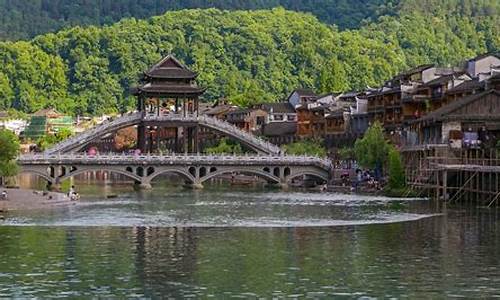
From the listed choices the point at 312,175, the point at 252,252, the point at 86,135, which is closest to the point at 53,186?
the point at 86,135

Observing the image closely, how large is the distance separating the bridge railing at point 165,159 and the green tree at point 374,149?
905cm

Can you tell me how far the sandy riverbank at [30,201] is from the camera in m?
79.4

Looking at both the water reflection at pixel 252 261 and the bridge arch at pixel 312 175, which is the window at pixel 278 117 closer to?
the bridge arch at pixel 312 175

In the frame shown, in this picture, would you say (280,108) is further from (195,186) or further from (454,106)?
(454,106)

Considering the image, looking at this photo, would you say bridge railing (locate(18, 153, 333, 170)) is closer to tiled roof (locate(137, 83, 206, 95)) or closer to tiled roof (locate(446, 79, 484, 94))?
tiled roof (locate(137, 83, 206, 95))

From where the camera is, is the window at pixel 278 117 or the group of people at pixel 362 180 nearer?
the group of people at pixel 362 180

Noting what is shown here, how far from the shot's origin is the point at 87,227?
6506cm

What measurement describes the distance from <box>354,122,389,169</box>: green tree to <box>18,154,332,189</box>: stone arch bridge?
357 inches

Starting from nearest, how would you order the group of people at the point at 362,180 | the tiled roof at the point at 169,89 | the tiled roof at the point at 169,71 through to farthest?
the group of people at the point at 362,180 < the tiled roof at the point at 169,89 < the tiled roof at the point at 169,71

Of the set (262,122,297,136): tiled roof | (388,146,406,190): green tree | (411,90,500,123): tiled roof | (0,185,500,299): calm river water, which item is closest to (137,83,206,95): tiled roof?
(262,122,297,136): tiled roof

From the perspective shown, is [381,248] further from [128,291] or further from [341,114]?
[341,114]

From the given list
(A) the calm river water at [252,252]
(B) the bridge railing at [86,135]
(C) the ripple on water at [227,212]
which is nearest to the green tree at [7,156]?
(C) the ripple on water at [227,212]

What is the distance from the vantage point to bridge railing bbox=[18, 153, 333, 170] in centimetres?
11006

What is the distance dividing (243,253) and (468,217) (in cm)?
2396
